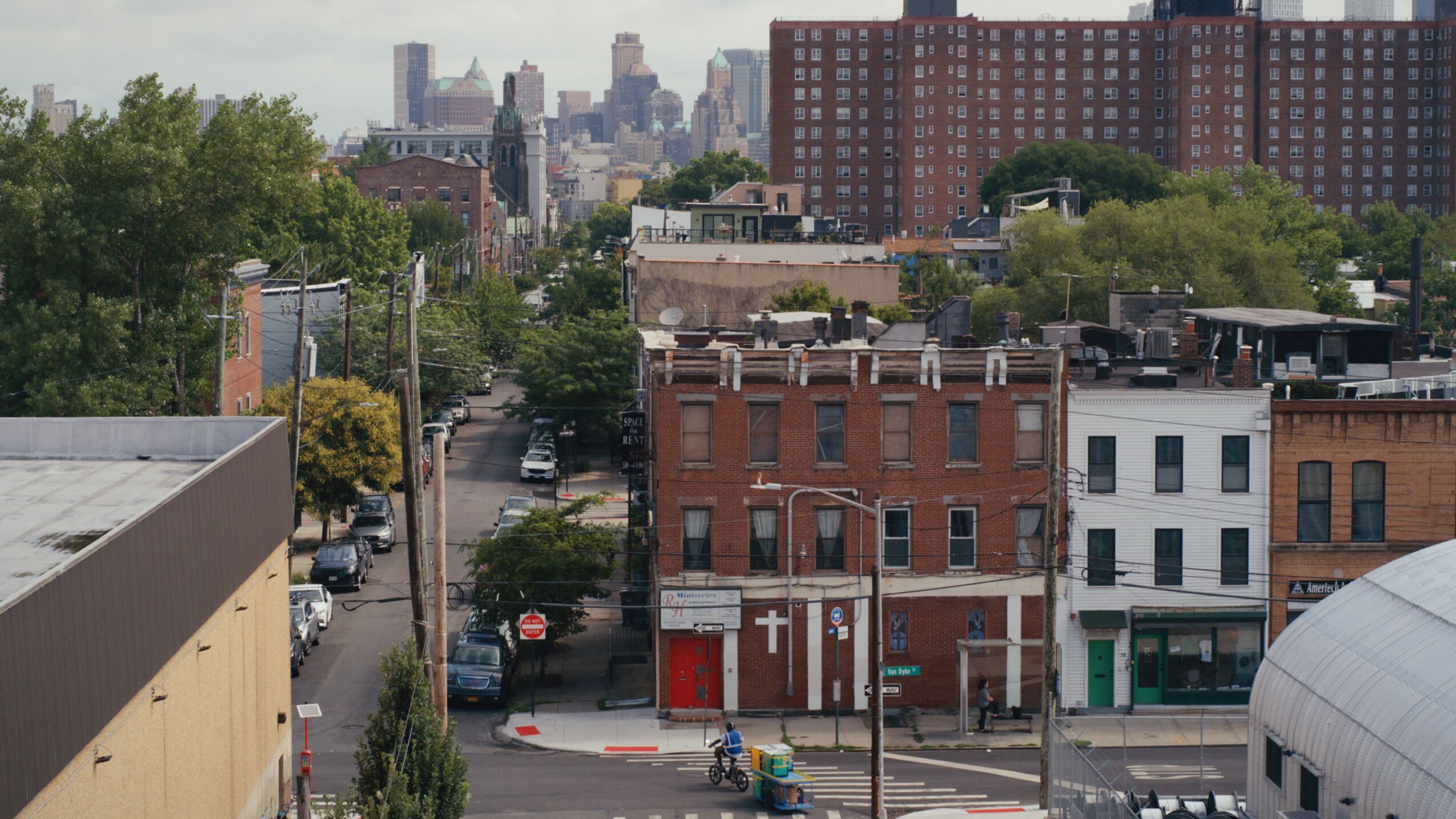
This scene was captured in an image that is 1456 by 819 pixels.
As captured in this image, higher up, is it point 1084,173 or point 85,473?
point 1084,173

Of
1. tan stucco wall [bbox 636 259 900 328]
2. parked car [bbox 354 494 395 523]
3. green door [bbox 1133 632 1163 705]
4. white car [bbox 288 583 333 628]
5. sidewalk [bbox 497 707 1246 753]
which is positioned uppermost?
tan stucco wall [bbox 636 259 900 328]

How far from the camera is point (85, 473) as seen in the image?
2803 cm

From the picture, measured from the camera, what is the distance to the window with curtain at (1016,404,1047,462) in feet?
132

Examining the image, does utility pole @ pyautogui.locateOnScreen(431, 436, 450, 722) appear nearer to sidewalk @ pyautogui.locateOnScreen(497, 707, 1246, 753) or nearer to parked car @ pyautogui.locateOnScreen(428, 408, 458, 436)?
sidewalk @ pyautogui.locateOnScreen(497, 707, 1246, 753)

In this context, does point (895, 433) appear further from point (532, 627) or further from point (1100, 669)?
point (532, 627)

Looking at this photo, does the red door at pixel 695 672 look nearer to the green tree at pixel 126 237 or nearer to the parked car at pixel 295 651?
the parked car at pixel 295 651

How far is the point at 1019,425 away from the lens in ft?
132

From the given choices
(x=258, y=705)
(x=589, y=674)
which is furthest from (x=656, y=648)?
(x=258, y=705)

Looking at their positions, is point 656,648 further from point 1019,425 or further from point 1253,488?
point 1253,488

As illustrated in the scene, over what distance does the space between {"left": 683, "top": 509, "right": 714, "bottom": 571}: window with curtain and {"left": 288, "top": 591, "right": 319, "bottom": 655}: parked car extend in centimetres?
1096

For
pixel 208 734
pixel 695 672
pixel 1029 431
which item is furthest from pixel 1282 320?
pixel 208 734

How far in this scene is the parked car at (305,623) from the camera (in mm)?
42719

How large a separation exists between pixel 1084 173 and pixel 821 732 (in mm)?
137462

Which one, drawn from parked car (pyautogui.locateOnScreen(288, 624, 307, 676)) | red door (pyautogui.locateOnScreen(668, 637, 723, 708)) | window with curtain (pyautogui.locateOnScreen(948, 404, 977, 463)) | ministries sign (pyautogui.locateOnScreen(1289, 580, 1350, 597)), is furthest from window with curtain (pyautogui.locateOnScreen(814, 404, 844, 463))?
parked car (pyautogui.locateOnScreen(288, 624, 307, 676))
